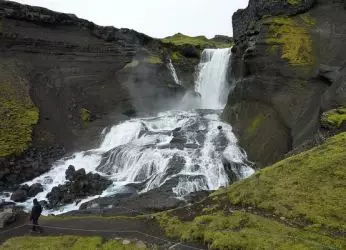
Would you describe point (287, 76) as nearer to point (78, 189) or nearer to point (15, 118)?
point (78, 189)

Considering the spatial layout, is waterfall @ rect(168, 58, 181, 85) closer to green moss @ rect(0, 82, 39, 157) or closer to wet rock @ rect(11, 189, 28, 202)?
green moss @ rect(0, 82, 39, 157)

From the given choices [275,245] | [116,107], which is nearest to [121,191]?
[275,245]

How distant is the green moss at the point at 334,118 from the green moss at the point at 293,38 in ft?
33.5

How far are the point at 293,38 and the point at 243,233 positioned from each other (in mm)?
25954

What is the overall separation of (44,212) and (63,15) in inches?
1489

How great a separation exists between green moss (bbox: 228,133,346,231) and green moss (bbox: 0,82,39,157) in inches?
1066

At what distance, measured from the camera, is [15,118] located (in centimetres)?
4016

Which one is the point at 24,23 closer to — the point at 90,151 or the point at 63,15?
the point at 63,15

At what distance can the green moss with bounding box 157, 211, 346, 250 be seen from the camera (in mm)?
11789

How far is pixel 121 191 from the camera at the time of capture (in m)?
28.2

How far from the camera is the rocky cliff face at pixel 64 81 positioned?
3944 cm

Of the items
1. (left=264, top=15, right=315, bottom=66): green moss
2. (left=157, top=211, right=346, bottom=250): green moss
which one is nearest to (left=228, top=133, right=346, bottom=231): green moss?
(left=157, top=211, right=346, bottom=250): green moss

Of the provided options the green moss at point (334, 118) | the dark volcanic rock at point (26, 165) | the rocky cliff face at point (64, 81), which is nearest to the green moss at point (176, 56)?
the rocky cliff face at point (64, 81)

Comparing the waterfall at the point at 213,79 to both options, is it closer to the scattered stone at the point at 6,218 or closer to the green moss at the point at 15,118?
the green moss at the point at 15,118
